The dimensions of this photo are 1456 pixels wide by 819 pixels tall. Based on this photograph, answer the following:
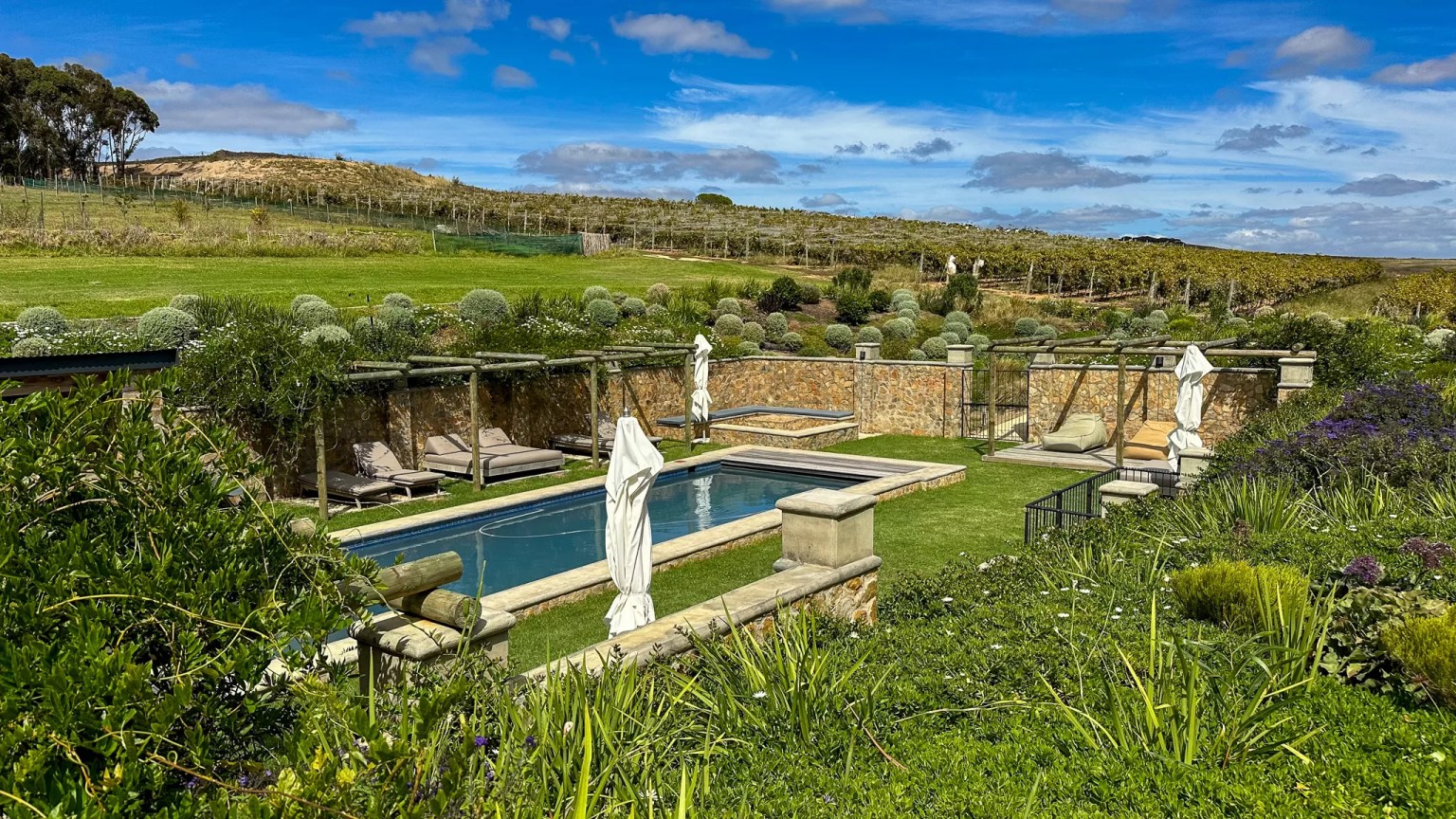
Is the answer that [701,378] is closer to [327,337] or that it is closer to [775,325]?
[327,337]

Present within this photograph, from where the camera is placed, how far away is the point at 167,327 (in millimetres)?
15148

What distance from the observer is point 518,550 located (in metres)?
11.1

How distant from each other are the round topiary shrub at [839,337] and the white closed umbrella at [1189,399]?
1360 cm

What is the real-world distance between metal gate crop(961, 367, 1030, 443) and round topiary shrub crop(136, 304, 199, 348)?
14057mm

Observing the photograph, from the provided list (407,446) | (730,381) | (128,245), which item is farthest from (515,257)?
(407,446)

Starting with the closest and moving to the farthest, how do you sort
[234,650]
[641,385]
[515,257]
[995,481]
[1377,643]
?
[234,650], [1377,643], [995,481], [641,385], [515,257]

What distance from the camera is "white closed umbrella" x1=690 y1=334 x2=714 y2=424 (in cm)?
1705

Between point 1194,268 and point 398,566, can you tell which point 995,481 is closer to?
point 398,566

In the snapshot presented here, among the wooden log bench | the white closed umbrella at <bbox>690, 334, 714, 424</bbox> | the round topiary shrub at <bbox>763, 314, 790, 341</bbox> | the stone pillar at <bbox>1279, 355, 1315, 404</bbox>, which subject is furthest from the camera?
the round topiary shrub at <bbox>763, 314, 790, 341</bbox>

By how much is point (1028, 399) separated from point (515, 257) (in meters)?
25.8

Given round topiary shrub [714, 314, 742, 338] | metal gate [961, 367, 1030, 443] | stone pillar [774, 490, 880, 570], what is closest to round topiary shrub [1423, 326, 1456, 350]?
metal gate [961, 367, 1030, 443]

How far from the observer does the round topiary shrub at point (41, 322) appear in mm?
15516

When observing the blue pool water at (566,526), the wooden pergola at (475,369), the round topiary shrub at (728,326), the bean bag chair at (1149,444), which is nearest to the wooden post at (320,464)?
the wooden pergola at (475,369)

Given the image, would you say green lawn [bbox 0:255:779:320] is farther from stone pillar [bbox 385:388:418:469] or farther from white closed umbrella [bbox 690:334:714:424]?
white closed umbrella [bbox 690:334:714:424]
